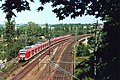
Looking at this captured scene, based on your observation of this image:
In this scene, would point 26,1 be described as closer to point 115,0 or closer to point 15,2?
point 15,2

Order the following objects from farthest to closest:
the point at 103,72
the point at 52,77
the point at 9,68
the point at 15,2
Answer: the point at 9,68 < the point at 52,77 < the point at 103,72 < the point at 15,2

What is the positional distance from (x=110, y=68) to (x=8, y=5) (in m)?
4.81

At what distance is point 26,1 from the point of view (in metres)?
7.15

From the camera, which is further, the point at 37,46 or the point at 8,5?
the point at 37,46

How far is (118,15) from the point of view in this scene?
24.8ft

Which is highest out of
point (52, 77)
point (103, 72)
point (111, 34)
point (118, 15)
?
point (118, 15)

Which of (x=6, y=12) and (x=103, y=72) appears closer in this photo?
(x=6, y=12)

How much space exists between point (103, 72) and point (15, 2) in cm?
528

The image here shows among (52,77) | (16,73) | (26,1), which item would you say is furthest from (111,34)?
(16,73)

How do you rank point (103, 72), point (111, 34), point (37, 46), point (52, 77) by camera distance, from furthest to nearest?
1. point (37, 46)
2. point (52, 77)
3. point (103, 72)
4. point (111, 34)

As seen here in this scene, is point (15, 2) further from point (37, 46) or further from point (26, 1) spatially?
point (37, 46)

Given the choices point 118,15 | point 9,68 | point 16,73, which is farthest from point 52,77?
point 118,15

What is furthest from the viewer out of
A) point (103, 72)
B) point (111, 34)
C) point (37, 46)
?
point (37, 46)

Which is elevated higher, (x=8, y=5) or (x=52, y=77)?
(x=8, y=5)
